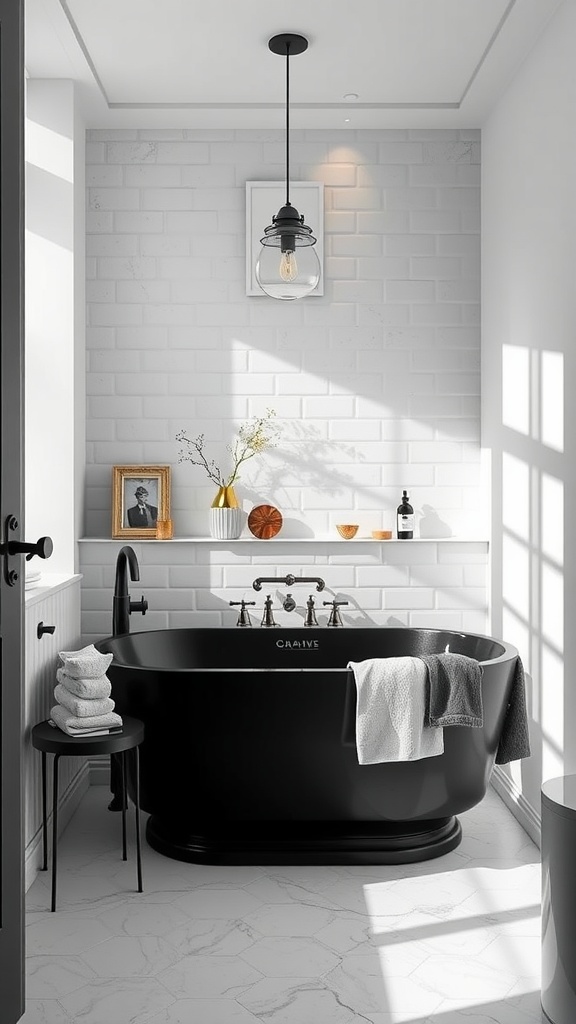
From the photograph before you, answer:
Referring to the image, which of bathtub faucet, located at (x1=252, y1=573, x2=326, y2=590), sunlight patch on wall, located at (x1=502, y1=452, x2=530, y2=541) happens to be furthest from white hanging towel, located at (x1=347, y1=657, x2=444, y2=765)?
bathtub faucet, located at (x1=252, y1=573, x2=326, y2=590)

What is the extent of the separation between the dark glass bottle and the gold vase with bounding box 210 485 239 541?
72 cm

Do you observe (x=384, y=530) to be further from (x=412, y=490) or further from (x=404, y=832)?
(x=404, y=832)

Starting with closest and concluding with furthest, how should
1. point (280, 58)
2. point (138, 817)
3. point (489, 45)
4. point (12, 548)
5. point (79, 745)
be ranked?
1. point (12, 548)
2. point (79, 745)
3. point (138, 817)
4. point (489, 45)
5. point (280, 58)

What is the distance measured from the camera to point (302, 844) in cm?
334

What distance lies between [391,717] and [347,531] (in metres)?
1.30

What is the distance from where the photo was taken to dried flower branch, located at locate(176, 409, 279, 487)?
4410 millimetres

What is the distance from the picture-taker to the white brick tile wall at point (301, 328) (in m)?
Result: 4.38

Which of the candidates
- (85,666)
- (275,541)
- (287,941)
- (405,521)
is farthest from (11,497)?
(405,521)

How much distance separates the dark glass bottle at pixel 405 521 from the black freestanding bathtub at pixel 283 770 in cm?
100

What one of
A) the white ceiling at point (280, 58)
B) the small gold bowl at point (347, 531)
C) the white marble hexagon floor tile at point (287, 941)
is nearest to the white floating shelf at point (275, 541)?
the small gold bowl at point (347, 531)

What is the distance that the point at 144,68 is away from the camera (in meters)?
3.80

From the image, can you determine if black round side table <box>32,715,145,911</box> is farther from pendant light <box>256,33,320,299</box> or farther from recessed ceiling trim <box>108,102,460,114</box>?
recessed ceiling trim <box>108,102,460,114</box>

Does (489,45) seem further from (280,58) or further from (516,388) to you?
(516,388)

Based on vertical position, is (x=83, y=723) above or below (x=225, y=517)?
below
